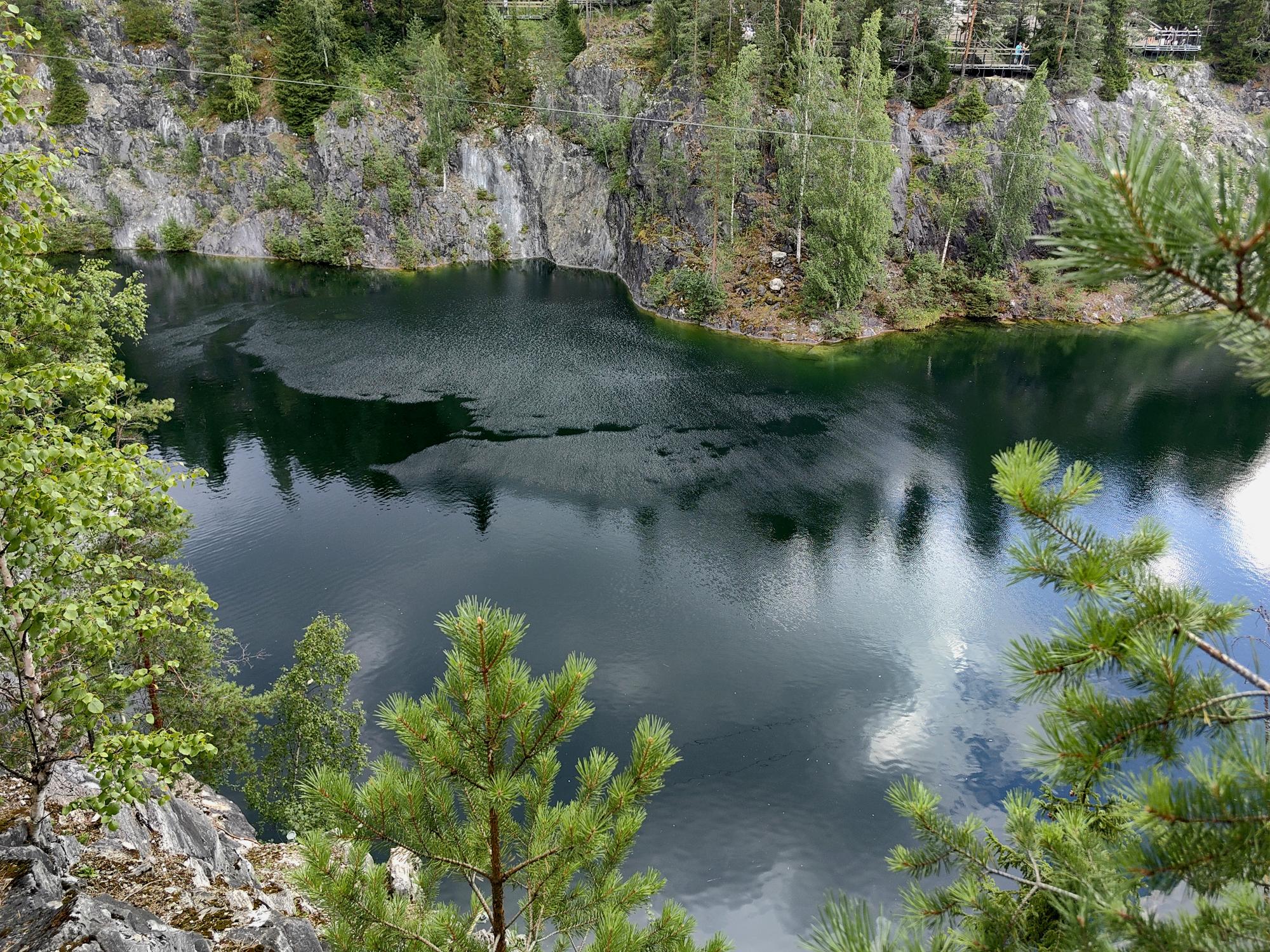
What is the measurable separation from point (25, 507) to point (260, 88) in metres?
61.6

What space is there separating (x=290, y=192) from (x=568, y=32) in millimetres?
23462

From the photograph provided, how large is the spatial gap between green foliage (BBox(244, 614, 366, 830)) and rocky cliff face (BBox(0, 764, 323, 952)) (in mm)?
1759

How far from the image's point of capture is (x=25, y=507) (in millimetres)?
4391

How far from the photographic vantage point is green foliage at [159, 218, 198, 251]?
5222cm

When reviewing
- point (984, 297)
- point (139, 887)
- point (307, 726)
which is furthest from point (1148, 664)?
point (984, 297)

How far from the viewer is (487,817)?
185 inches

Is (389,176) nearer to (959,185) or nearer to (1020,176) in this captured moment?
(959,185)

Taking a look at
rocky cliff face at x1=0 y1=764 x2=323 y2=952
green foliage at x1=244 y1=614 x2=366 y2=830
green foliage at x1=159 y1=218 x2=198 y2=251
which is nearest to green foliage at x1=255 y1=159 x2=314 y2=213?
green foliage at x1=159 y1=218 x2=198 y2=251

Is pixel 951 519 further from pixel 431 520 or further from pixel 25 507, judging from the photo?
pixel 25 507

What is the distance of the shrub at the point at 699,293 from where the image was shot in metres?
37.7

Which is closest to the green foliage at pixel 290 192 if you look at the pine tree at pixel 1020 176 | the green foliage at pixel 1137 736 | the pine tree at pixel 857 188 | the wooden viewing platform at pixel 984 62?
the pine tree at pixel 857 188

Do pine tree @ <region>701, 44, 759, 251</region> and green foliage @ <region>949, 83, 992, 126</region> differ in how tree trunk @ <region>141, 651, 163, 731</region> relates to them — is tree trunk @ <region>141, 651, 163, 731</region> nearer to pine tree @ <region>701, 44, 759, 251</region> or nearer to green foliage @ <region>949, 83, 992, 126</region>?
pine tree @ <region>701, 44, 759, 251</region>

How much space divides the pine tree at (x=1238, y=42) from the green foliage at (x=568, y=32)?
1724 inches

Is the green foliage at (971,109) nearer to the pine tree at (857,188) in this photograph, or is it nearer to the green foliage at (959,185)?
the green foliage at (959,185)
